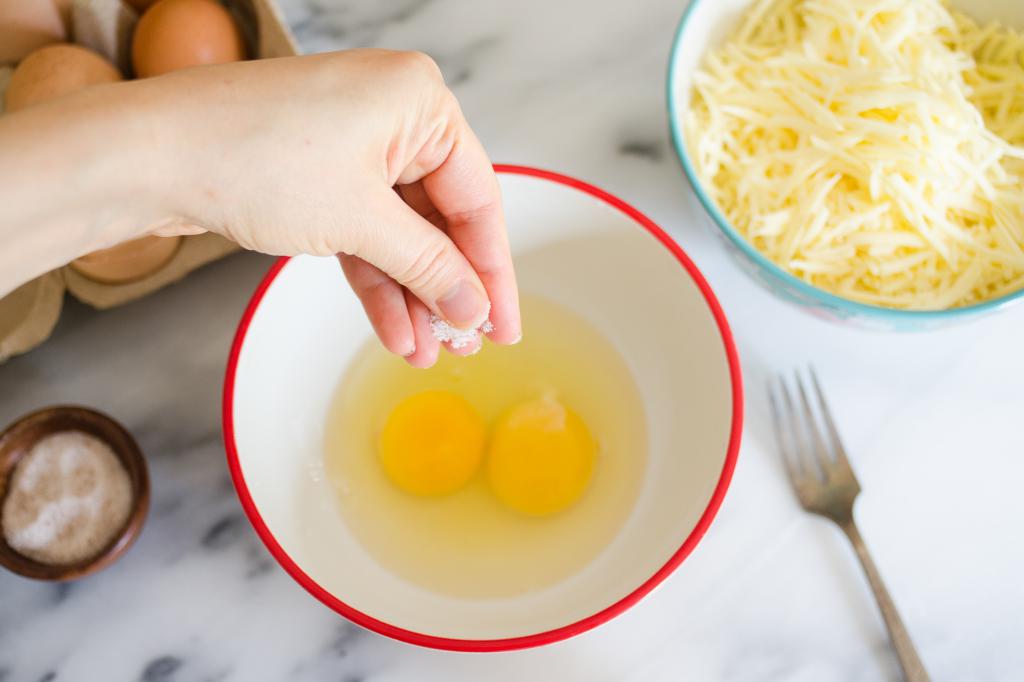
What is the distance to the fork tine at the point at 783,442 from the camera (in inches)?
40.9

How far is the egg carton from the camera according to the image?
40.3 inches

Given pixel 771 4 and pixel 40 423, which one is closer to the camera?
pixel 40 423

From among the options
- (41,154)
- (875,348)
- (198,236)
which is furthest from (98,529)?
(875,348)

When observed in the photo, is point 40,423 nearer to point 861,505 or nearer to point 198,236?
point 198,236

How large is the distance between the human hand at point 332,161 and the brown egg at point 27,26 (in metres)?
0.58

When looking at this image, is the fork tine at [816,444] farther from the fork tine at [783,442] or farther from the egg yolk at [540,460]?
the egg yolk at [540,460]

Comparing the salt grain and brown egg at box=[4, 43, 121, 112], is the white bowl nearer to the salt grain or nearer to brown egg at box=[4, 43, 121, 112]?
the salt grain

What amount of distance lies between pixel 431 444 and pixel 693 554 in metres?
0.36

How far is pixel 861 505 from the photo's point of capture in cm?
104

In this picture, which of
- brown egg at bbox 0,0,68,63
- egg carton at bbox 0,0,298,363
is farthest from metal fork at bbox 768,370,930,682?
brown egg at bbox 0,0,68,63

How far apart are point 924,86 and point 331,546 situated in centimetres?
95

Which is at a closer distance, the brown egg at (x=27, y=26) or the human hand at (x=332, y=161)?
the human hand at (x=332, y=161)

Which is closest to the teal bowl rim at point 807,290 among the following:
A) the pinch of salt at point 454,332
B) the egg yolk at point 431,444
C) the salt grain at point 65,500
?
the pinch of salt at point 454,332

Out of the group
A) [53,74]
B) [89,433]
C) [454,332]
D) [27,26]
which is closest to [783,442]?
[454,332]
